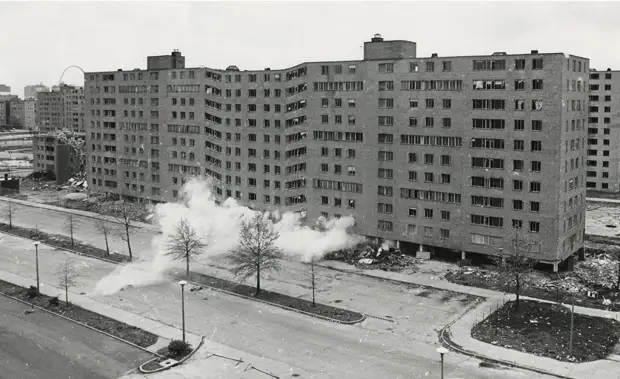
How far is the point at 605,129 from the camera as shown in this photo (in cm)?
12975

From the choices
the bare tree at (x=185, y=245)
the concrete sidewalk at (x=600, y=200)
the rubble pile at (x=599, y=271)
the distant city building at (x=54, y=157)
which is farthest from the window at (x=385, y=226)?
the distant city building at (x=54, y=157)

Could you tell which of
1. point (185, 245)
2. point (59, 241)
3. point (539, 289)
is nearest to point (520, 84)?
point (539, 289)

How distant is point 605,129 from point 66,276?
361 feet

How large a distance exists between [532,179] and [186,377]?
4371 centimetres

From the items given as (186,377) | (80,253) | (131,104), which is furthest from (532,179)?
(131,104)

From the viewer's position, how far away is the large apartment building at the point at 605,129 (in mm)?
128250

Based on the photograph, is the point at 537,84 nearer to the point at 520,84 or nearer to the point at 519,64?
the point at 520,84

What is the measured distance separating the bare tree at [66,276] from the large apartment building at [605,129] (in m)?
100

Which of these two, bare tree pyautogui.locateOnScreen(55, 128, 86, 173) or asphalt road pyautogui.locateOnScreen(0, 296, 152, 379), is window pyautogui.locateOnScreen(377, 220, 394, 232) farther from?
bare tree pyautogui.locateOnScreen(55, 128, 86, 173)

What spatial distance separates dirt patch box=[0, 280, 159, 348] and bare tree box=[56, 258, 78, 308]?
4.91 feet

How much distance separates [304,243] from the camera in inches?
3120

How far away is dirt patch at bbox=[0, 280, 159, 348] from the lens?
50.9 meters

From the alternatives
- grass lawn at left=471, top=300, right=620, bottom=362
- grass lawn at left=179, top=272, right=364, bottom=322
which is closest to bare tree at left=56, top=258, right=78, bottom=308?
grass lawn at left=179, top=272, right=364, bottom=322

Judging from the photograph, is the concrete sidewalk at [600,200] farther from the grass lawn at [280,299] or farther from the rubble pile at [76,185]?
the rubble pile at [76,185]
